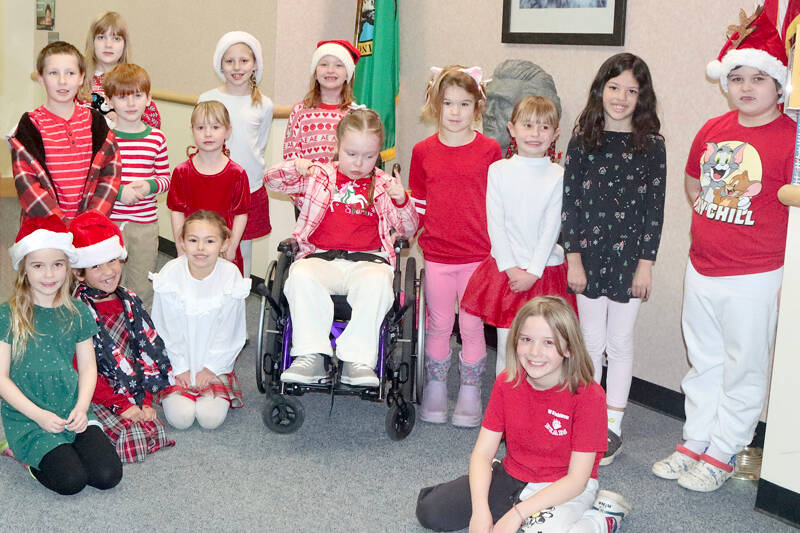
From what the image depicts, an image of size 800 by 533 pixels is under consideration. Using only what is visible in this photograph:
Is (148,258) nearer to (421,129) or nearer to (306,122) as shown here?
(306,122)

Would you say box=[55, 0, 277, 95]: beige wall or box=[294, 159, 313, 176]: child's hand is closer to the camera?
box=[294, 159, 313, 176]: child's hand

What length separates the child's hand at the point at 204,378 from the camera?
3379 millimetres

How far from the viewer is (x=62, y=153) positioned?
343cm

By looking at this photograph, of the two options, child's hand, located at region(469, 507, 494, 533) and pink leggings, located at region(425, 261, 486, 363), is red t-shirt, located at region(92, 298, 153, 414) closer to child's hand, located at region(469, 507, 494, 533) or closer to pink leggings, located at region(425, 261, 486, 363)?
pink leggings, located at region(425, 261, 486, 363)

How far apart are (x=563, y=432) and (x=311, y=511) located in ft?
2.59

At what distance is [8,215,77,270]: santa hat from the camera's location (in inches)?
110

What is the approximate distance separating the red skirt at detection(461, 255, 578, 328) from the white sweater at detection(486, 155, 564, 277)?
71mm

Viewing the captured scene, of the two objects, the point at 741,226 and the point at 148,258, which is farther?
the point at 148,258

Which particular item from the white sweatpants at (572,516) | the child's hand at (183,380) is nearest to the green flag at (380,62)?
the child's hand at (183,380)

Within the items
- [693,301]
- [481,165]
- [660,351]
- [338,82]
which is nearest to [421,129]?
[338,82]

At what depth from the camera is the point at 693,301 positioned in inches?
118

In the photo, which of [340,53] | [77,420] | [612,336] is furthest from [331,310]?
[340,53]

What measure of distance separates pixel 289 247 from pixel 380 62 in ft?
4.78

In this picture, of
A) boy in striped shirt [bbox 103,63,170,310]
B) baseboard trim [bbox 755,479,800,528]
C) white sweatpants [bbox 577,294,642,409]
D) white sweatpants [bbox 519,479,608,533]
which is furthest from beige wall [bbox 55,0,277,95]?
baseboard trim [bbox 755,479,800,528]
